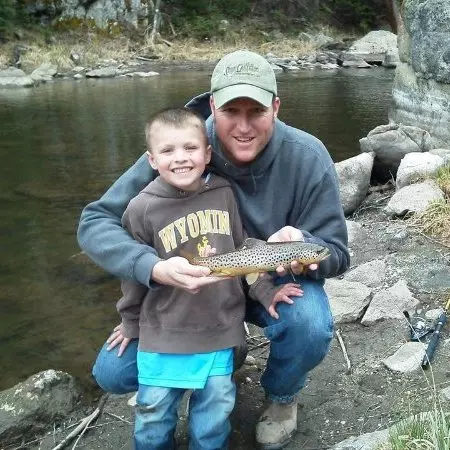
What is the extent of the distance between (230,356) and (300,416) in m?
0.72

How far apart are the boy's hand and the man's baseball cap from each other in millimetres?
808

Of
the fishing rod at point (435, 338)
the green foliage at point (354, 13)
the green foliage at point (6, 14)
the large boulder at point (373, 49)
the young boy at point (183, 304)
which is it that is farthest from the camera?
the green foliage at point (354, 13)

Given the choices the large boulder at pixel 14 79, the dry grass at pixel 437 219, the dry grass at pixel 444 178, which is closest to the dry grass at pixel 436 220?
the dry grass at pixel 437 219

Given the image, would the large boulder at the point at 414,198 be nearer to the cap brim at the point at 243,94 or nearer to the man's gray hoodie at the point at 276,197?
the man's gray hoodie at the point at 276,197

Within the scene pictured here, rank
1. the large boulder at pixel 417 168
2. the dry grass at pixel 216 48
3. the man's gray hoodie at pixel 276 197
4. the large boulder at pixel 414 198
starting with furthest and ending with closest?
the dry grass at pixel 216 48 → the large boulder at pixel 417 168 → the large boulder at pixel 414 198 → the man's gray hoodie at pixel 276 197

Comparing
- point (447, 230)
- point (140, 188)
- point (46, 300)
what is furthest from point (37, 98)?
point (140, 188)

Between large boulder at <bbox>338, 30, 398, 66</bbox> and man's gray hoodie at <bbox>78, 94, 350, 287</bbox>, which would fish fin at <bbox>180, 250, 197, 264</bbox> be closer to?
man's gray hoodie at <bbox>78, 94, 350, 287</bbox>

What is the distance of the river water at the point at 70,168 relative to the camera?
5082 mm

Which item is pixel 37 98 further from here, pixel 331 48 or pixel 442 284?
pixel 331 48

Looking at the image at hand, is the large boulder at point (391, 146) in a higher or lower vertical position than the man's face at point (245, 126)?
lower

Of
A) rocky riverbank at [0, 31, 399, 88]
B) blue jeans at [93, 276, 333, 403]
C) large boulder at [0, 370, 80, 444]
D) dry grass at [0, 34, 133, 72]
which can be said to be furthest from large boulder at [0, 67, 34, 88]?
blue jeans at [93, 276, 333, 403]

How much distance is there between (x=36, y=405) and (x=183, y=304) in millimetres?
1384

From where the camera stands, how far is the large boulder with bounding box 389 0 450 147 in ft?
27.6

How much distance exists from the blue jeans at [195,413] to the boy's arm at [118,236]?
0.52 m
